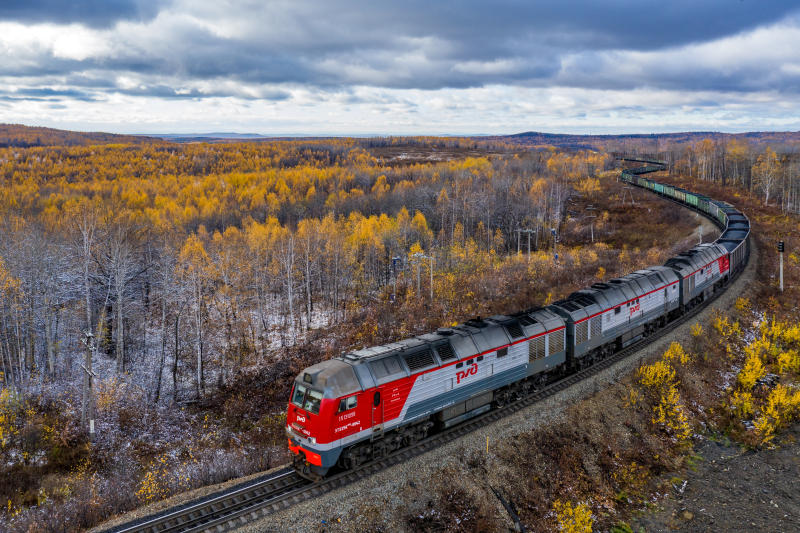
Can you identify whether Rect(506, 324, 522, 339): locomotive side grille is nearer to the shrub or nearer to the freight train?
the freight train

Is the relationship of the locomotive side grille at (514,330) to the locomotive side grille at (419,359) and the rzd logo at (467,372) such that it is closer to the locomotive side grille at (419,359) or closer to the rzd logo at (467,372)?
the rzd logo at (467,372)

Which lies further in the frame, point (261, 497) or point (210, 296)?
point (210, 296)

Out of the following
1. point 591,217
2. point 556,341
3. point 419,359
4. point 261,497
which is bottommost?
point 261,497

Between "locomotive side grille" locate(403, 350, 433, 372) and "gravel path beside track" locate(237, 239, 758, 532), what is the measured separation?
3.87 meters

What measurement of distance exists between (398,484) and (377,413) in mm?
2827

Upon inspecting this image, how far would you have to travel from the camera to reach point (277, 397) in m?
38.8

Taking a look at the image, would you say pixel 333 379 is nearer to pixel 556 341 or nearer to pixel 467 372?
pixel 467 372

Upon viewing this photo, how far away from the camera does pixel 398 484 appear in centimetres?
1794

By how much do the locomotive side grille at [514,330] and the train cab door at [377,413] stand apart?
8216 millimetres

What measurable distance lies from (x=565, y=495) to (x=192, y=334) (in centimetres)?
4240

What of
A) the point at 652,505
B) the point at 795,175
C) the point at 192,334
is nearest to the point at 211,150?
the point at 192,334

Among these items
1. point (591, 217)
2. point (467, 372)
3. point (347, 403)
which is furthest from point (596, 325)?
point (591, 217)

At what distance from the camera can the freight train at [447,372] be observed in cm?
1738

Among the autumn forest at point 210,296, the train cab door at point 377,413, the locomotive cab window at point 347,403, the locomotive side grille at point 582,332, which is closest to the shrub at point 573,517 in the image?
the train cab door at point 377,413
